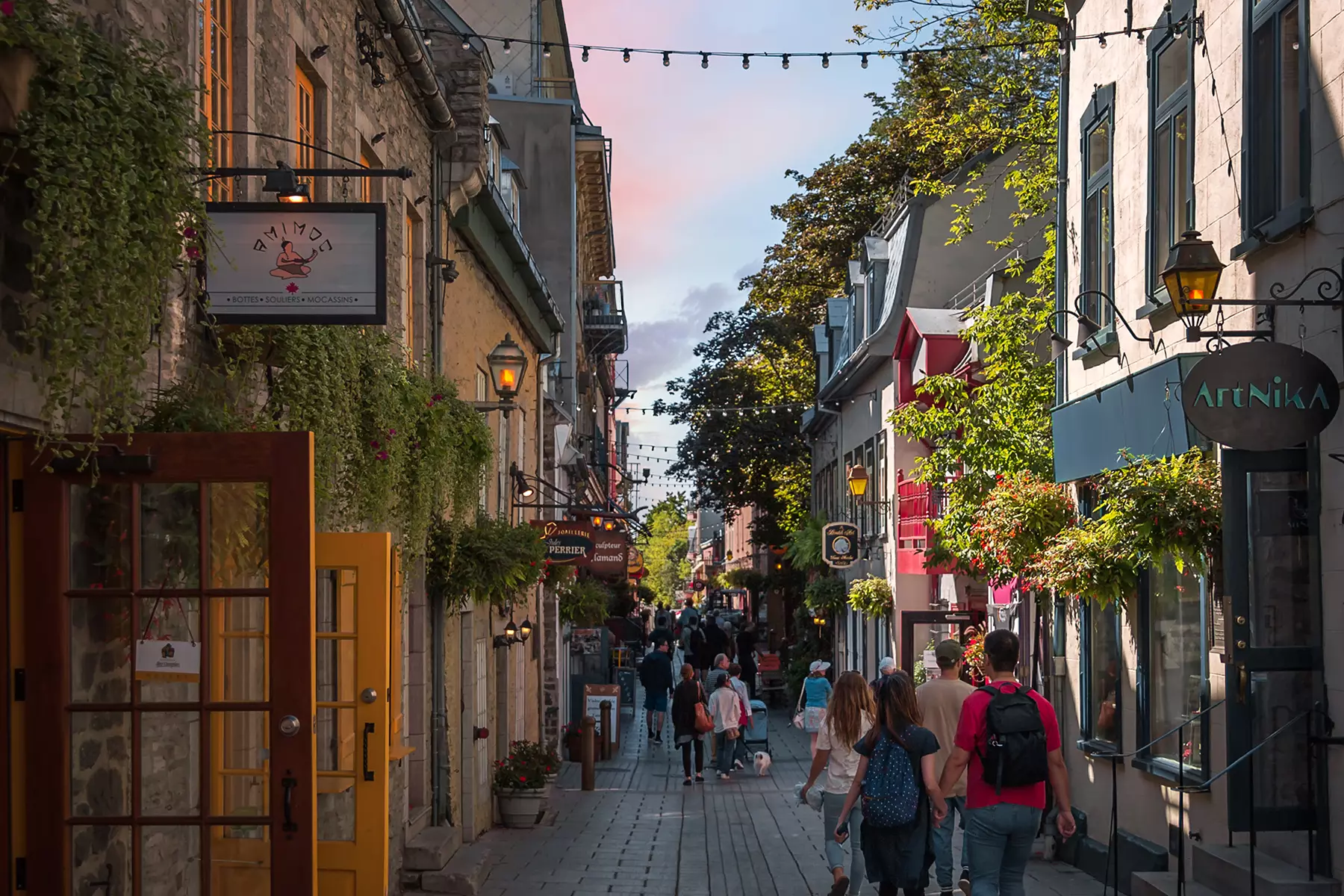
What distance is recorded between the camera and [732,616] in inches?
2160

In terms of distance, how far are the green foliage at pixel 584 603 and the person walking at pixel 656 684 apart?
3.89ft

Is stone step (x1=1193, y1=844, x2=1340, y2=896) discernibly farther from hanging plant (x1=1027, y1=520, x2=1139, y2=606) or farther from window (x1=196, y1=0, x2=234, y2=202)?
window (x1=196, y1=0, x2=234, y2=202)

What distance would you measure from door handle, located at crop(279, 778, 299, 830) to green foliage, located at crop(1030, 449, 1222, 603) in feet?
19.1

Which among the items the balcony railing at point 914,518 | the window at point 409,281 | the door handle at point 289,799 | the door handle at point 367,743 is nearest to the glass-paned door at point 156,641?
the door handle at point 289,799

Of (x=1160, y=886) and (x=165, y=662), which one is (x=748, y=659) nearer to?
(x=1160, y=886)

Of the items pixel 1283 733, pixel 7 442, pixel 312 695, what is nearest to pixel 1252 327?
pixel 1283 733

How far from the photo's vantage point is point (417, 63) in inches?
497

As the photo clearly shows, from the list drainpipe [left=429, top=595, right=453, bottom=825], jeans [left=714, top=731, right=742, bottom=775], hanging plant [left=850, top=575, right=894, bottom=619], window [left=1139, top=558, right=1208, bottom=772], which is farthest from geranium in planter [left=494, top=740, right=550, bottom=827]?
hanging plant [left=850, top=575, right=894, bottom=619]

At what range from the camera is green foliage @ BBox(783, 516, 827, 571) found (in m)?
32.1

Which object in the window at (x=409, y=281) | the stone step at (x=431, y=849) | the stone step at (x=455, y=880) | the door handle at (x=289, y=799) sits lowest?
the stone step at (x=455, y=880)

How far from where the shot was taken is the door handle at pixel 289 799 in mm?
5902

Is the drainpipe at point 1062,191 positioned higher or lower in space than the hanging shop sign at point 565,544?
higher

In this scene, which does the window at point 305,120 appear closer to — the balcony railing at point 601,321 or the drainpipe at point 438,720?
the drainpipe at point 438,720

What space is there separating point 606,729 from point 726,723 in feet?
10.7
